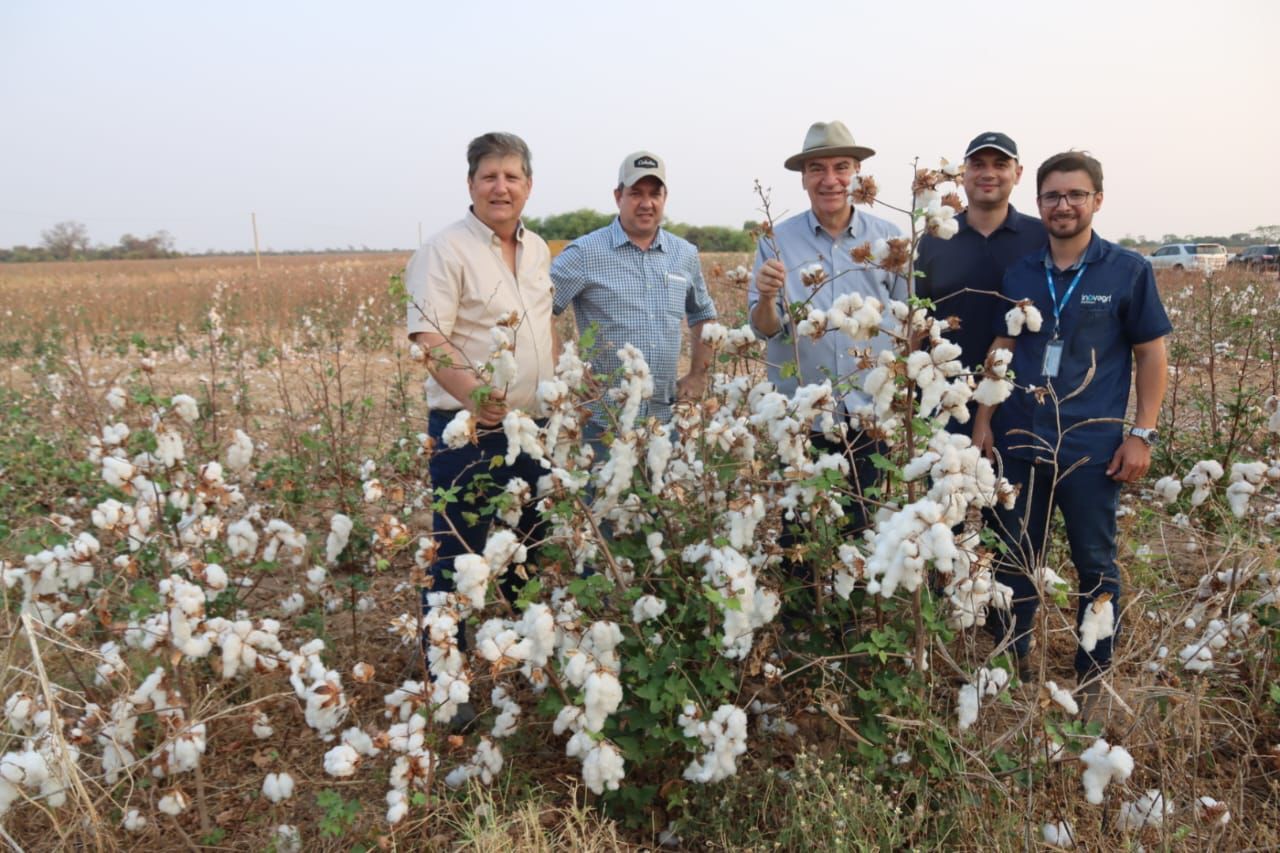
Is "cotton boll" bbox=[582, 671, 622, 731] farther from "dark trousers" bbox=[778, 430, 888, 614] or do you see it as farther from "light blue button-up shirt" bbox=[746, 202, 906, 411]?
"light blue button-up shirt" bbox=[746, 202, 906, 411]

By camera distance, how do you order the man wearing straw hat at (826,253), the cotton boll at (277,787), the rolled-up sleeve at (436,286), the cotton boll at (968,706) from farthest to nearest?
1. the man wearing straw hat at (826,253)
2. the rolled-up sleeve at (436,286)
3. the cotton boll at (277,787)
4. the cotton boll at (968,706)

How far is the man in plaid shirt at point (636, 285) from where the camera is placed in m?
3.73

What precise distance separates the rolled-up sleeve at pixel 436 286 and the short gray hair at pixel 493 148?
39 cm

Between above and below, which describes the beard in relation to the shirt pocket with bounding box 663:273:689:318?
above

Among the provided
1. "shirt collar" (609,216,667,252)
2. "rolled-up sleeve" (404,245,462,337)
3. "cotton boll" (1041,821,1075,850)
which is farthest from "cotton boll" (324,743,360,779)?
"shirt collar" (609,216,667,252)

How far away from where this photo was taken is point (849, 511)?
2.96m

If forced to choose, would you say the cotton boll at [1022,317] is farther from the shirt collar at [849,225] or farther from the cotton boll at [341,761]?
the cotton boll at [341,761]

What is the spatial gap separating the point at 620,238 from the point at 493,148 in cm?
80

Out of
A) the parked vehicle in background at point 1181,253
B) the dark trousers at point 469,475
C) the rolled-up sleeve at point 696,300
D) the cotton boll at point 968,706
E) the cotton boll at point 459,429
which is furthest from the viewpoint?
the parked vehicle in background at point 1181,253

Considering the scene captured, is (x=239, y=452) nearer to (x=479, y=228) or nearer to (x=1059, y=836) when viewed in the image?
(x=479, y=228)

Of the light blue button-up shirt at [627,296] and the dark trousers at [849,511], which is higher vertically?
the light blue button-up shirt at [627,296]

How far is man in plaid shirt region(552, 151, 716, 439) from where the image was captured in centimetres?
373

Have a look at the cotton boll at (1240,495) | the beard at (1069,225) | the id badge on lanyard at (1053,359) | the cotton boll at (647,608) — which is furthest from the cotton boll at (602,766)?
the beard at (1069,225)

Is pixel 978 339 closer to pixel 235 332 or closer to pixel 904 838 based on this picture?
pixel 904 838
